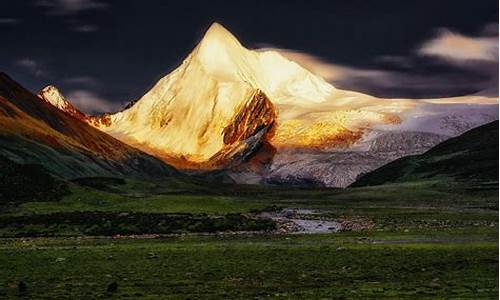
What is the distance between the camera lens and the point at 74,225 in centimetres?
8406

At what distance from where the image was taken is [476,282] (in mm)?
32844

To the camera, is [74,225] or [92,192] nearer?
[74,225]

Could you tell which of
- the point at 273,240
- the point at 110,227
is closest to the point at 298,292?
the point at 273,240

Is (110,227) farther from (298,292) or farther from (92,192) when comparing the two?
(298,292)

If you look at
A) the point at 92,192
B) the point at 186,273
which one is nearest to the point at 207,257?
the point at 186,273

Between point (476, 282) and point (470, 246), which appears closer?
point (476, 282)

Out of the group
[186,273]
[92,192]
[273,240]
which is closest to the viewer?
[186,273]


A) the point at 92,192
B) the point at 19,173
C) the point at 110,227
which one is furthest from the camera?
the point at 19,173

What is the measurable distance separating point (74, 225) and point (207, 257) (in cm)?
3964

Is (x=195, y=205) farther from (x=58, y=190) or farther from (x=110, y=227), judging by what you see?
(x=110, y=227)

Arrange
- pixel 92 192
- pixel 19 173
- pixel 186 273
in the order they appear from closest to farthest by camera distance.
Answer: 1. pixel 186 273
2. pixel 92 192
3. pixel 19 173

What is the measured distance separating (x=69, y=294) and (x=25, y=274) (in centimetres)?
1066

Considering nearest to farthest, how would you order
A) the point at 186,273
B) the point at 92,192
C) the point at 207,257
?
the point at 186,273, the point at 207,257, the point at 92,192

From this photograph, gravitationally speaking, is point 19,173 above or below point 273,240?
above
